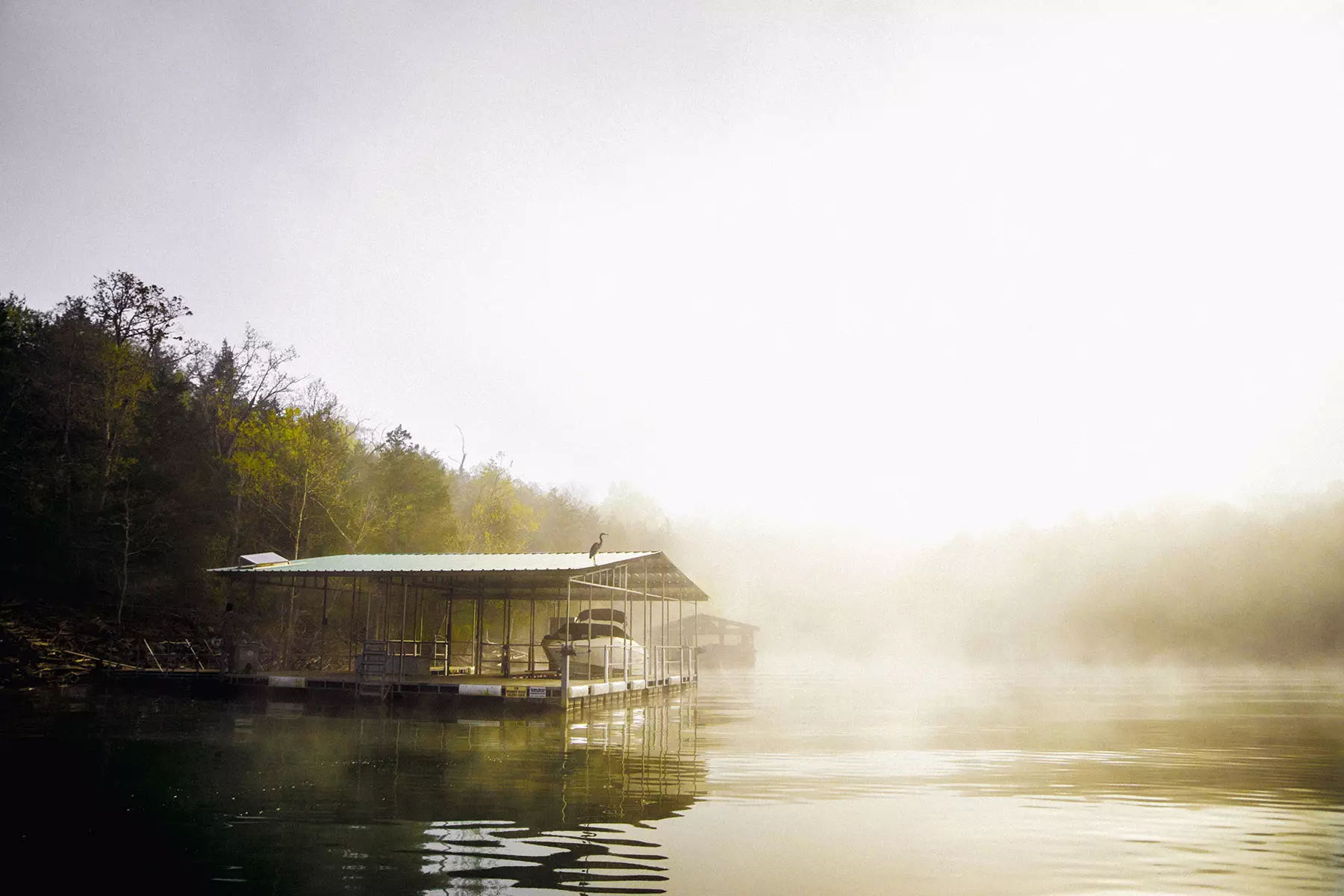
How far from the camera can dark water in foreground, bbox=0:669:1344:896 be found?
8.95 meters

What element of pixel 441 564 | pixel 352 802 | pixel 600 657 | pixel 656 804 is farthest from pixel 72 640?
pixel 656 804

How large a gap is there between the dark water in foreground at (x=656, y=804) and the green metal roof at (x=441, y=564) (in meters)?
3.97

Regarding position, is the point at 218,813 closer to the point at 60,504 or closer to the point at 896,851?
the point at 896,851

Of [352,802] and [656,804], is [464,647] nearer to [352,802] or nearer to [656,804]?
[352,802]

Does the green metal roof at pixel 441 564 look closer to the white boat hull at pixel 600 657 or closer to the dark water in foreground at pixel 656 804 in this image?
the white boat hull at pixel 600 657

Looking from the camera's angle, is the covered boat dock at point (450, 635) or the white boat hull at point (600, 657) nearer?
the covered boat dock at point (450, 635)

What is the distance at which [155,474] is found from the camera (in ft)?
142

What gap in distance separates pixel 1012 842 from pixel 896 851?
4.72 ft

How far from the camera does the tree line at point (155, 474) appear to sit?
1608 inches

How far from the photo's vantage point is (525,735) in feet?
69.4

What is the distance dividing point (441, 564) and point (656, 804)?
56.9 feet

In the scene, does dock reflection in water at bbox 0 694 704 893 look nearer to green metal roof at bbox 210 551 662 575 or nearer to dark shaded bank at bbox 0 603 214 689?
green metal roof at bbox 210 551 662 575

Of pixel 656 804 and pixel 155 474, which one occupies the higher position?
pixel 155 474

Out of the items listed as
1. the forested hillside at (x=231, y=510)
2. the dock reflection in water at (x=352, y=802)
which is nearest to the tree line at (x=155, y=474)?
the forested hillside at (x=231, y=510)
